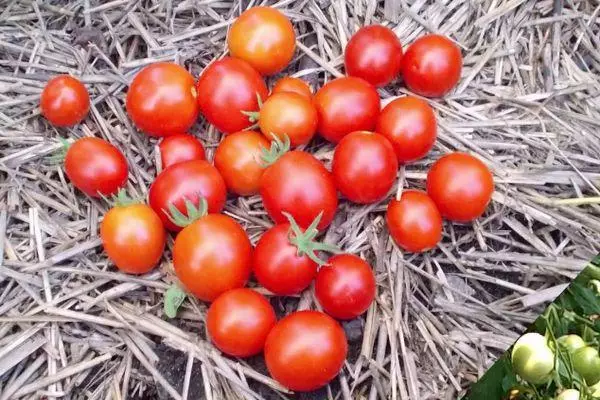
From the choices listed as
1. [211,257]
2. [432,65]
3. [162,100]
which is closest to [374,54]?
[432,65]

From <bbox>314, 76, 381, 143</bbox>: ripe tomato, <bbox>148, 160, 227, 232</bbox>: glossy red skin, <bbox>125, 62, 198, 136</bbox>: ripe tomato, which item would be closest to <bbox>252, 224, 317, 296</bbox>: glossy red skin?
<bbox>148, 160, 227, 232</bbox>: glossy red skin

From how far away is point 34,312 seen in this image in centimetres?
180

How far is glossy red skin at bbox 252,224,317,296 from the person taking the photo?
1.69 metres

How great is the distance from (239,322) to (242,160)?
0.45 metres

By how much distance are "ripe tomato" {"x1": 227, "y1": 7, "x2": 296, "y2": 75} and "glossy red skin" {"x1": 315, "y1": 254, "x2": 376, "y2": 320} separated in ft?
2.11

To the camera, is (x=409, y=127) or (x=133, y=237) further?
(x=409, y=127)

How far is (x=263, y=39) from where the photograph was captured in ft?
6.59

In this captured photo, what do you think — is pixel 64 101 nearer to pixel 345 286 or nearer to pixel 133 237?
pixel 133 237

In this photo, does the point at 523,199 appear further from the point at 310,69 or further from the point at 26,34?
the point at 26,34

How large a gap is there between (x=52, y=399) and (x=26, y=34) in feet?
3.89

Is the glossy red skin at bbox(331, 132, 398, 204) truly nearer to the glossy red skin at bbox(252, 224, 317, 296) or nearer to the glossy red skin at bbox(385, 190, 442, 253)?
the glossy red skin at bbox(385, 190, 442, 253)

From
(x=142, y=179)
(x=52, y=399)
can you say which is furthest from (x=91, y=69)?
(x=52, y=399)

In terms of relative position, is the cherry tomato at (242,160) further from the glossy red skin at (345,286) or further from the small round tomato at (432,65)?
the small round tomato at (432,65)

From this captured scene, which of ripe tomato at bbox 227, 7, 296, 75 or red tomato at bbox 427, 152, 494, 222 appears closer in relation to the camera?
red tomato at bbox 427, 152, 494, 222
